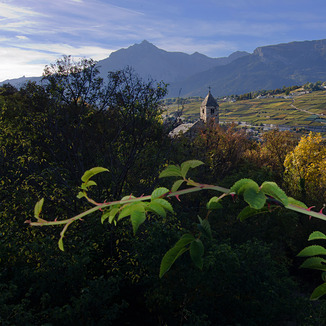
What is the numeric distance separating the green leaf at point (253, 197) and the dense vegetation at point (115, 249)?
801 centimetres

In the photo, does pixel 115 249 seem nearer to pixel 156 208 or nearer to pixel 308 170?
pixel 156 208

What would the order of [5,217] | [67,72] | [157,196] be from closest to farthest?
[157,196] < [5,217] < [67,72]

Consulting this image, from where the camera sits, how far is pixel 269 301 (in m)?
10.2

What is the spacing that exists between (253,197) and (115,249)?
13.1 m

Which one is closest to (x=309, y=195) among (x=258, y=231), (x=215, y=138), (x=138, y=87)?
(x=258, y=231)

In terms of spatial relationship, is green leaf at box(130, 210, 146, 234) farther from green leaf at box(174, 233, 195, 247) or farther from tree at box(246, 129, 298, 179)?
tree at box(246, 129, 298, 179)

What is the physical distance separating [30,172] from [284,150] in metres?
34.6

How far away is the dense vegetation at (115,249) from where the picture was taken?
9.26 metres

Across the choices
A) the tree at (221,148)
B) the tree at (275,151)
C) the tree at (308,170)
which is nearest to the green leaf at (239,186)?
the tree at (308,170)

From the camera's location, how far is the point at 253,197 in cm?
103

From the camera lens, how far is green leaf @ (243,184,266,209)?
989 millimetres

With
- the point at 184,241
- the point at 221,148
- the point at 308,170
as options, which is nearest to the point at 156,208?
the point at 184,241

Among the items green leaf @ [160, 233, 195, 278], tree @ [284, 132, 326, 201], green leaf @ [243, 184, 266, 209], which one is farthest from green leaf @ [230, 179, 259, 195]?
tree @ [284, 132, 326, 201]

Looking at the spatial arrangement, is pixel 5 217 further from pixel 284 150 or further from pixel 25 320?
pixel 284 150
